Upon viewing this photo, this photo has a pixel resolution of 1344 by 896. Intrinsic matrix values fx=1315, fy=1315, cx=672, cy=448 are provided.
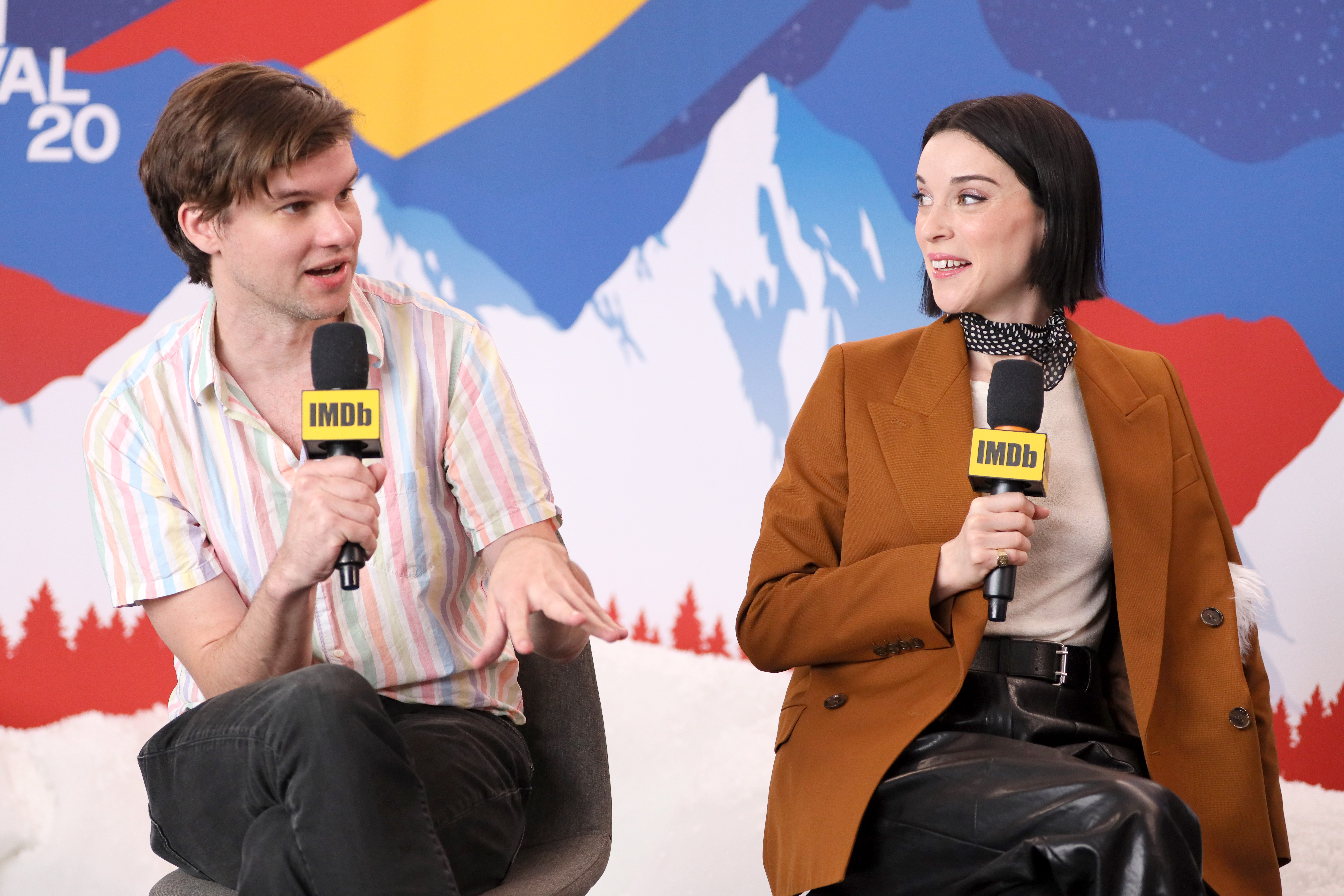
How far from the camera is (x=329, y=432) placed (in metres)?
1.46

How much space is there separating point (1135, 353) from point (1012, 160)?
0.39 metres

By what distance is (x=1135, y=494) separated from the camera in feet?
6.29

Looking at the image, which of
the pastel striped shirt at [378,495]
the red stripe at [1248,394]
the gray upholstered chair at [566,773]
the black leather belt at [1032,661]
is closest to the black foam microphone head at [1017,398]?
the black leather belt at [1032,661]

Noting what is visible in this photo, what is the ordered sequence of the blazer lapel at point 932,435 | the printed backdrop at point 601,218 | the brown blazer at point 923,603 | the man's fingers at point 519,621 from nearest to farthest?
1. the man's fingers at point 519,621
2. the brown blazer at point 923,603
3. the blazer lapel at point 932,435
4. the printed backdrop at point 601,218

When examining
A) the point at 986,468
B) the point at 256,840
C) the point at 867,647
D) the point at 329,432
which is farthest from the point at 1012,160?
the point at 256,840

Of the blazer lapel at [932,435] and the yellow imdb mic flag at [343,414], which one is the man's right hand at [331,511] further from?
the blazer lapel at [932,435]

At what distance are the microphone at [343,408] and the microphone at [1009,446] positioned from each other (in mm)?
703

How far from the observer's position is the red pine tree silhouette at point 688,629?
3371 mm

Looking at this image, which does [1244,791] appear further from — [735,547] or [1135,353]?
[735,547]

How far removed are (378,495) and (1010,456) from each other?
33.9 inches

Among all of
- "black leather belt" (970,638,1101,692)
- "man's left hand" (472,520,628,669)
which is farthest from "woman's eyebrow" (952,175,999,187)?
"man's left hand" (472,520,628,669)

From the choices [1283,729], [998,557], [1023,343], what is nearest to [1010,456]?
[998,557]

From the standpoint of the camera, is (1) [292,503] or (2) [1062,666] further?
(2) [1062,666]

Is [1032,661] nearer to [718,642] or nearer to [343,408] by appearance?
[343,408]
